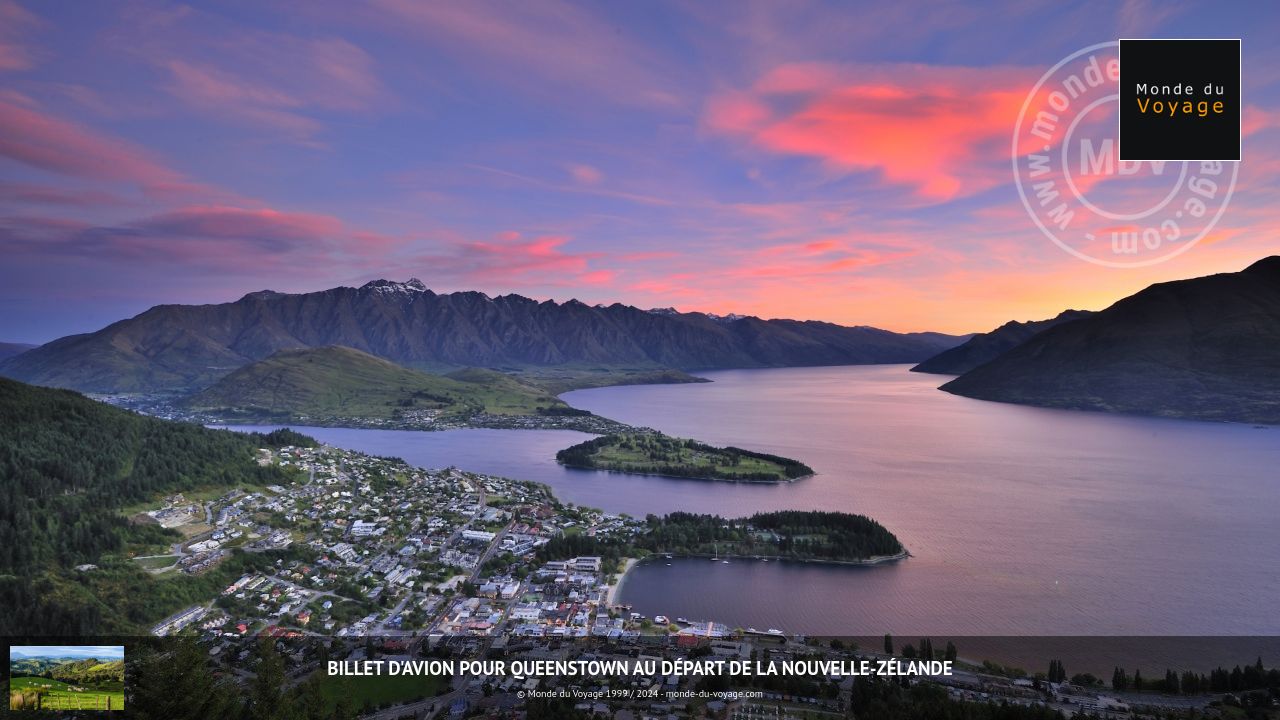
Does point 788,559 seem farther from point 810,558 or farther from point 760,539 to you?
point 760,539

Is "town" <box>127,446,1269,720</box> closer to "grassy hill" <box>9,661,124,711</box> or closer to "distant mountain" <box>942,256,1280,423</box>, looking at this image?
"grassy hill" <box>9,661,124,711</box>

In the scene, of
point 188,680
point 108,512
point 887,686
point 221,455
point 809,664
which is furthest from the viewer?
point 221,455

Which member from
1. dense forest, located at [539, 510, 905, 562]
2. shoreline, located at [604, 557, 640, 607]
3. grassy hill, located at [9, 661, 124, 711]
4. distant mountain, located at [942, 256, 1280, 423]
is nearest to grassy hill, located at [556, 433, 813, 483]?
dense forest, located at [539, 510, 905, 562]

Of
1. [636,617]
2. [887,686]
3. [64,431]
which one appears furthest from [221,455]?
[887,686]

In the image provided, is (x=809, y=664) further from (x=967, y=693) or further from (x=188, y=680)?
(x=188, y=680)

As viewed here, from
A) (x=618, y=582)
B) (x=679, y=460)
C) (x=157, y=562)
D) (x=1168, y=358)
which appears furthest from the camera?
(x=1168, y=358)

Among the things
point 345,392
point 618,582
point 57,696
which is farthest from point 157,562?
point 345,392
